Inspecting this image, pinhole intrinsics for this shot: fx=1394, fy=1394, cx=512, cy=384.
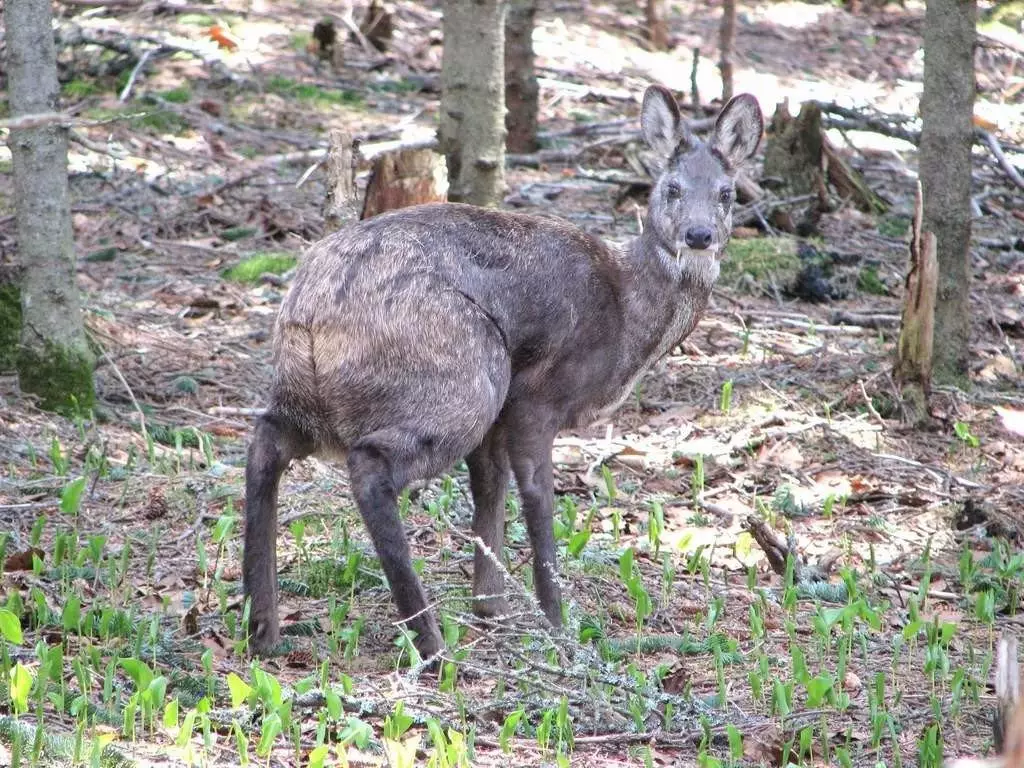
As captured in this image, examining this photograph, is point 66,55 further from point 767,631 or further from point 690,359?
point 767,631

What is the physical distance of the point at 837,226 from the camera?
1187 centimetres

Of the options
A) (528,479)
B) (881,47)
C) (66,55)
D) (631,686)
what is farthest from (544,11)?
(631,686)

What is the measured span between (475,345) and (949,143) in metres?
4.24

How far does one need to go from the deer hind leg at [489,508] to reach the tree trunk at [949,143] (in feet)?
11.8

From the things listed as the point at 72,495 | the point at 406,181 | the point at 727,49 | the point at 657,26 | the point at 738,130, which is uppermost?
the point at 738,130

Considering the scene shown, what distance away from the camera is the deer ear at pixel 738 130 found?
6.70 meters

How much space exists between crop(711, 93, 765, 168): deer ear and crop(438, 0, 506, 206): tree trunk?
272 centimetres

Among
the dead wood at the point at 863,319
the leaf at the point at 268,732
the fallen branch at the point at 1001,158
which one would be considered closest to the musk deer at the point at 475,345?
the leaf at the point at 268,732

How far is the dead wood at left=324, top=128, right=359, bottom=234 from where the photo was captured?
7.42 meters

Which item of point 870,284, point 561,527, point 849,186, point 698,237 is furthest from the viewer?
point 849,186

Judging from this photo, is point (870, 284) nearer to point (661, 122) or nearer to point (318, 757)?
point (661, 122)

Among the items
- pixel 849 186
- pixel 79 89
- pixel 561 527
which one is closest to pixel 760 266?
pixel 849 186

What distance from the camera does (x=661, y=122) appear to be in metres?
6.79

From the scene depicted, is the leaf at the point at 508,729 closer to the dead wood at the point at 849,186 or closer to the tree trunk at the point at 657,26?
the dead wood at the point at 849,186
